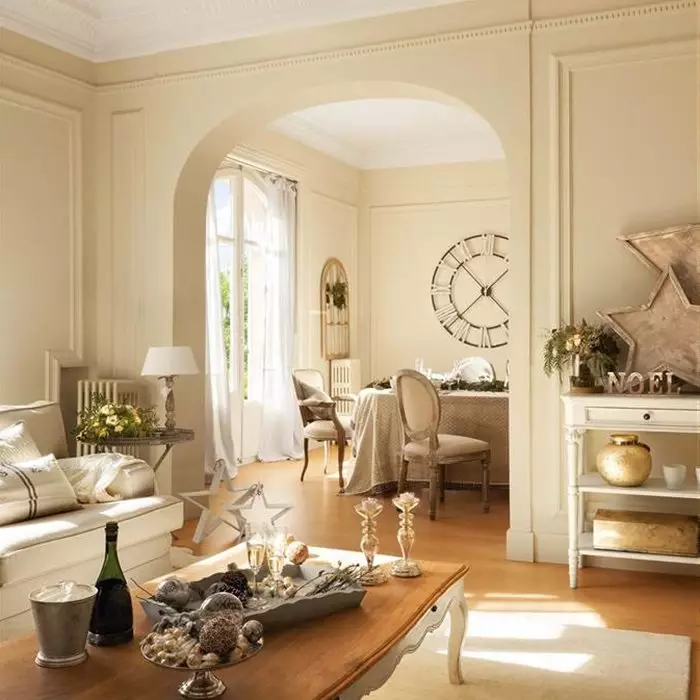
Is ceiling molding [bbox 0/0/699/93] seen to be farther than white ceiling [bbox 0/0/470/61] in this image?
No

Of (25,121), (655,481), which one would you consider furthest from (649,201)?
(25,121)

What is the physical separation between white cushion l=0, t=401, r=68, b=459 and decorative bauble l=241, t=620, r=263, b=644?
2.45 m

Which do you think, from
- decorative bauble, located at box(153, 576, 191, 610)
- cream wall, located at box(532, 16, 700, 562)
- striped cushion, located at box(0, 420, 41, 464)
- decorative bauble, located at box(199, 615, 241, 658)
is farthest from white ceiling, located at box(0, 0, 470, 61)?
decorative bauble, located at box(199, 615, 241, 658)

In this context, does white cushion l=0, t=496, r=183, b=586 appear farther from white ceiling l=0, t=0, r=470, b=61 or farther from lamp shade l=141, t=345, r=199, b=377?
white ceiling l=0, t=0, r=470, b=61

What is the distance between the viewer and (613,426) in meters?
4.26

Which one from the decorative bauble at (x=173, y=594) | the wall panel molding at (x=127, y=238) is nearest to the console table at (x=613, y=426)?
the decorative bauble at (x=173, y=594)

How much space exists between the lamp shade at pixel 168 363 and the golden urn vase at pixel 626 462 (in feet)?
7.92

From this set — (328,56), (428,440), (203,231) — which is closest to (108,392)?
(203,231)

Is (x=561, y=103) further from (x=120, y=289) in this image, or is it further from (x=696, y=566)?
(x=120, y=289)

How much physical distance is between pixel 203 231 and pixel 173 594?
392cm

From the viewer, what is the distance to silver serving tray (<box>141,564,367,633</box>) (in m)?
2.41

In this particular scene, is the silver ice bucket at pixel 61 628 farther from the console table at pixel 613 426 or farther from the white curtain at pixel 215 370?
the white curtain at pixel 215 370

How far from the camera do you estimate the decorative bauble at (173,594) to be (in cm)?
251

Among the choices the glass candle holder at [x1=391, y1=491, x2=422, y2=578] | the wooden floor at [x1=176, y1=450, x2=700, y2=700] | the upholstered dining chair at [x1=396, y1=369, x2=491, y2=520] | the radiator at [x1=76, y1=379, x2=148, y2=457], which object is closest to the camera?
the glass candle holder at [x1=391, y1=491, x2=422, y2=578]
